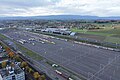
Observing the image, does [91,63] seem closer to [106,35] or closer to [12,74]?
[12,74]

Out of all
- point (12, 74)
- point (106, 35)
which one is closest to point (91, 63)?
point (12, 74)

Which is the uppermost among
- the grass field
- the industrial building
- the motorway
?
the grass field

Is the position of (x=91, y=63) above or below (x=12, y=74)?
below

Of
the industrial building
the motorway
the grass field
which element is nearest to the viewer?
the industrial building

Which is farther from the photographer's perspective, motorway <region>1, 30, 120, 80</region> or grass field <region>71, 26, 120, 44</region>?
grass field <region>71, 26, 120, 44</region>

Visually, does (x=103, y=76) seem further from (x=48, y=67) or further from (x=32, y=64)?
(x=32, y=64)

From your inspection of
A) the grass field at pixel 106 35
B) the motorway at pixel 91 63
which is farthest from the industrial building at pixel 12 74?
the grass field at pixel 106 35

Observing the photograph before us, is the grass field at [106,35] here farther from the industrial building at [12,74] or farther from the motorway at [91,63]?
the industrial building at [12,74]

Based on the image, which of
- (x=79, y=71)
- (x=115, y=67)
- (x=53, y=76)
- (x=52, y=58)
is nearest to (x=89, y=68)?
(x=79, y=71)

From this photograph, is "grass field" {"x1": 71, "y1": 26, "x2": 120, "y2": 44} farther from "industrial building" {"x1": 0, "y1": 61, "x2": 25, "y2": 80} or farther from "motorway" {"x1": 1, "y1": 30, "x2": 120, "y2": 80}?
"industrial building" {"x1": 0, "y1": 61, "x2": 25, "y2": 80}

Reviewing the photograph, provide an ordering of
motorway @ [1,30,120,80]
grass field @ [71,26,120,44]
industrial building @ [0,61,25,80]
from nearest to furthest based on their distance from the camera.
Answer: industrial building @ [0,61,25,80], motorway @ [1,30,120,80], grass field @ [71,26,120,44]

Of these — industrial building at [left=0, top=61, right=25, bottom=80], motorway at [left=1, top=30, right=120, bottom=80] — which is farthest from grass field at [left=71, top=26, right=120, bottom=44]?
industrial building at [left=0, top=61, right=25, bottom=80]
